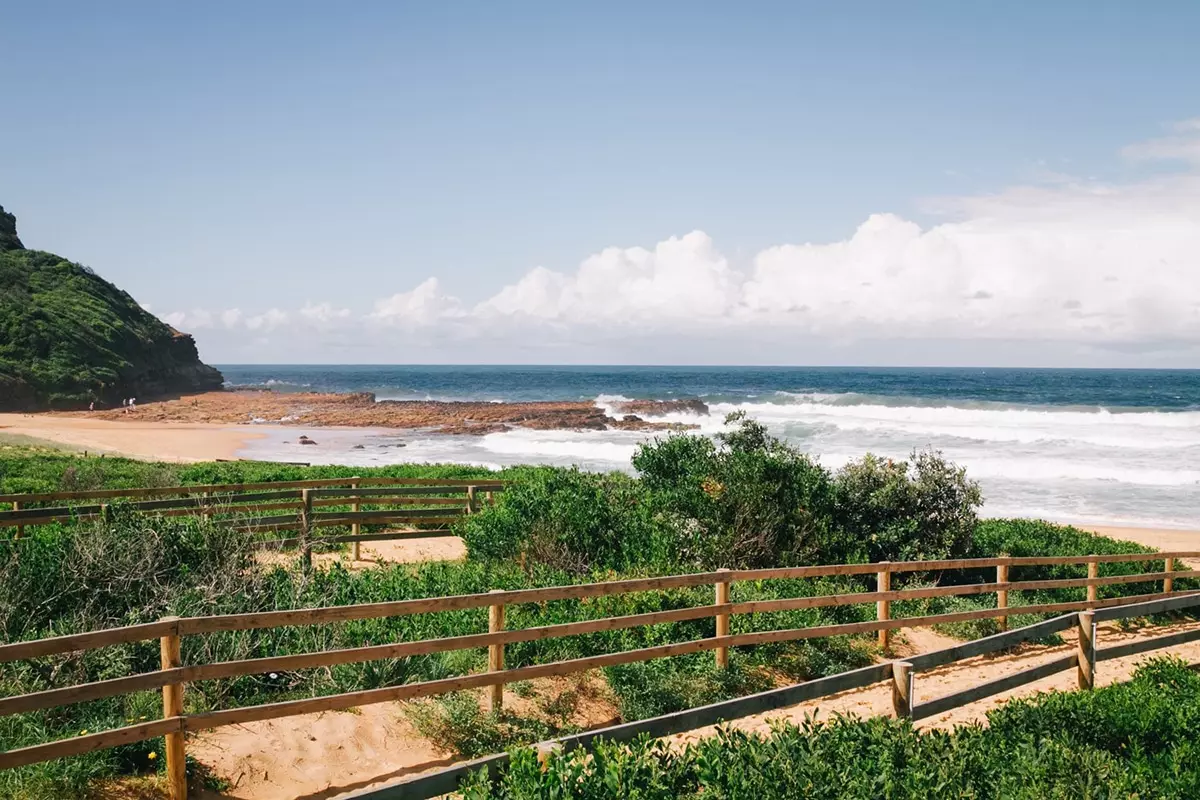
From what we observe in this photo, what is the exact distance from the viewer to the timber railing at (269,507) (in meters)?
12.5

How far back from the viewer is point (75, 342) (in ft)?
220

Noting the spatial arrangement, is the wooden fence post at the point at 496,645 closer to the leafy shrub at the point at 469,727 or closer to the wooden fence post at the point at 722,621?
the leafy shrub at the point at 469,727

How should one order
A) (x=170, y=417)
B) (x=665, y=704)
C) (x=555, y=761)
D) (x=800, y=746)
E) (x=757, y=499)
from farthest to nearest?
(x=170, y=417) < (x=757, y=499) < (x=665, y=704) < (x=800, y=746) < (x=555, y=761)

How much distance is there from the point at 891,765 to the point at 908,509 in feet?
33.6

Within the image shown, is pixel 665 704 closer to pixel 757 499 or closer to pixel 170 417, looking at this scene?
pixel 757 499

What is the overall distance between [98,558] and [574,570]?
6.02 metres

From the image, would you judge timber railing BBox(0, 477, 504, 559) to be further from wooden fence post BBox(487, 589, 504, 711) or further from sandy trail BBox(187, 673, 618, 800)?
wooden fence post BBox(487, 589, 504, 711)

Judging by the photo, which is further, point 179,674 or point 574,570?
point 574,570

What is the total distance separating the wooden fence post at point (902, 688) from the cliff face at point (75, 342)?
6469cm

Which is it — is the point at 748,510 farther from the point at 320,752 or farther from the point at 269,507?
the point at 269,507

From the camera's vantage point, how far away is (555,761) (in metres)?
4.92

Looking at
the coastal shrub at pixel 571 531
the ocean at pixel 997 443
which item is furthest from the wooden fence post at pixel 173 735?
the ocean at pixel 997 443

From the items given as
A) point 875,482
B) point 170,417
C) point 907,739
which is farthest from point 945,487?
point 170,417

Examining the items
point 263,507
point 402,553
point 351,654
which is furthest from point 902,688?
point 263,507
